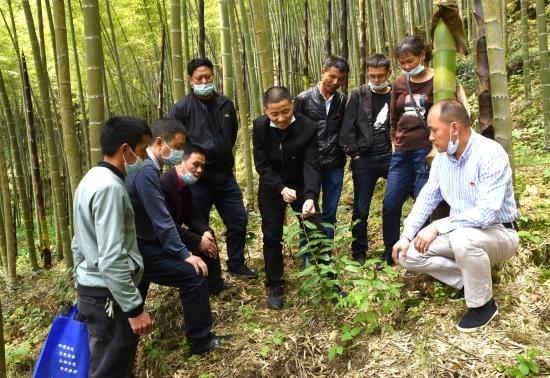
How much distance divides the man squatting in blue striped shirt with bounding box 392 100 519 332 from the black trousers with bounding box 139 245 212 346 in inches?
54.4

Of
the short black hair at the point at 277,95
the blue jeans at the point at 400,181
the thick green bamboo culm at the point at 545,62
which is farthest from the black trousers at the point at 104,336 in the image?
the thick green bamboo culm at the point at 545,62

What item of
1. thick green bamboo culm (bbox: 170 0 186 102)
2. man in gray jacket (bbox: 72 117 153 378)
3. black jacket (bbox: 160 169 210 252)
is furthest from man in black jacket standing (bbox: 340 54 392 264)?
man in gray jacket (bbox: 72 117 153 378)

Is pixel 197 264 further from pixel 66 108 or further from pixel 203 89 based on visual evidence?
pixel 66 108

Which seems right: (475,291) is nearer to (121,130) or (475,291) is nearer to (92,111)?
(121,130)

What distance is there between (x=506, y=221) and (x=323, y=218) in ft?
4.58

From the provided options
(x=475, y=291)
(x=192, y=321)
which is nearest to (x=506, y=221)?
(x=475, y=291)

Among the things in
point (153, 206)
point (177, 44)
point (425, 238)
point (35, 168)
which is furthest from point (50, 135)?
point (425, 238)

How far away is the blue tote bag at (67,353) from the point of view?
7.42 feet

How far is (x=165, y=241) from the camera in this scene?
8.90 ft

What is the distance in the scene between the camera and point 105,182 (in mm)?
2021

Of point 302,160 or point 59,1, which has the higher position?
point 59,1

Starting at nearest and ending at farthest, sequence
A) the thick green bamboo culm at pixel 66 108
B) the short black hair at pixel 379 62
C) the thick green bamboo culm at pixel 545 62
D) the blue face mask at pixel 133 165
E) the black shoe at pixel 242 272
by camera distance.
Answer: the blue face mask at pixel 133 165 < the short black hair at pixel 379 62 < the thick green bamboo culm at pixel 66 108 < the black shoe at pixel 242 272 < the thick green bamboo culm at pixel 545 62

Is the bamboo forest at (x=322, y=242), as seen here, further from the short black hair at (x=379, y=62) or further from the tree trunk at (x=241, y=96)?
the tree trunk at (x=241, y=96)

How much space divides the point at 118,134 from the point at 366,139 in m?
1.97
